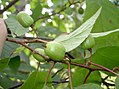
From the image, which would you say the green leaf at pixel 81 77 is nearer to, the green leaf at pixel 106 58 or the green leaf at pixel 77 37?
the green leaf at pixel 106 58

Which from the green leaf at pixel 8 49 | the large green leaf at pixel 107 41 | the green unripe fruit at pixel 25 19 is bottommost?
the green leaf at pixel 8 49

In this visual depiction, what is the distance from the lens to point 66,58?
756 mm

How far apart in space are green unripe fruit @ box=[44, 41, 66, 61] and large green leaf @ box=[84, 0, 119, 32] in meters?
0.34

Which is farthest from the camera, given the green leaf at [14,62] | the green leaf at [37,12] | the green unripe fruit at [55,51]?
the green leaf at [37,12]

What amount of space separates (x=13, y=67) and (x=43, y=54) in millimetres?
482

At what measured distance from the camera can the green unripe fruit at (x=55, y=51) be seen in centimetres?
70

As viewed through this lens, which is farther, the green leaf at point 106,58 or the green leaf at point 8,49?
the green leaf at point 8,49

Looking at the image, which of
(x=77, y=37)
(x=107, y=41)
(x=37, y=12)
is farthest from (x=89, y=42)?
(x=37, y=12)

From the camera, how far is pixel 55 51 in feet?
2.28

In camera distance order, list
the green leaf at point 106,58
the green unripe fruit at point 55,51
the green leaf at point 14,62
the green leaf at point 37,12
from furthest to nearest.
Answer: the green leaf at point 37,12 < the green leaf at point 14,62 < the green leaf at point 106,58 < the green unripe fruit at point 55,51

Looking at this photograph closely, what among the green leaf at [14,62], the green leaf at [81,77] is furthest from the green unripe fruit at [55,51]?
the green leaf at [14,62]

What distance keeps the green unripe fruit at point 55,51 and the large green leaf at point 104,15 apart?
34 cm

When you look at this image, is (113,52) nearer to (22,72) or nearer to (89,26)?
(89,26)

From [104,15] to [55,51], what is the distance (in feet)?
1.36
